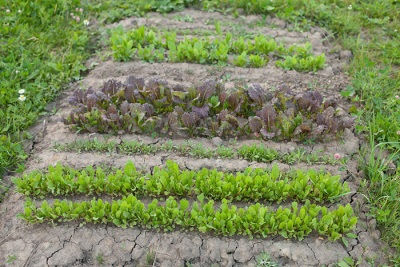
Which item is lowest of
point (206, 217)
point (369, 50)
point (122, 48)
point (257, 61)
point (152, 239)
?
point (152, 239)

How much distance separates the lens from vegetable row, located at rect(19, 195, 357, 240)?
13.9ft

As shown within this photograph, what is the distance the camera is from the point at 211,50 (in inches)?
249

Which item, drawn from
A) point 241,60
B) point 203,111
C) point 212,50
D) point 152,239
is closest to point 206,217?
point 152,239

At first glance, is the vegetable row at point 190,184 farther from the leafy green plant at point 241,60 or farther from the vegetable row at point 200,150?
the leafy green plant at point 241,60

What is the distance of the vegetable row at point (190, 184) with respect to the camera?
451 cm

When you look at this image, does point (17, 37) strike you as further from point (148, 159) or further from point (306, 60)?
point (306, 60)

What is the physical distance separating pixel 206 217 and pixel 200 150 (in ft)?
3.06

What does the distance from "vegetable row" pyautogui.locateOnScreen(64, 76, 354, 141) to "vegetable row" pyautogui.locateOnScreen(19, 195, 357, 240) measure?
1.10 m

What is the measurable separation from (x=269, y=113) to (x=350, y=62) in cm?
189

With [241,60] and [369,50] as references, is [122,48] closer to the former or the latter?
[241,60]

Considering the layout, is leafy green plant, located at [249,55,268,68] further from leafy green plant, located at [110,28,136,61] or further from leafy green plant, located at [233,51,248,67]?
leafy green plant, located at [110,28,136,61]

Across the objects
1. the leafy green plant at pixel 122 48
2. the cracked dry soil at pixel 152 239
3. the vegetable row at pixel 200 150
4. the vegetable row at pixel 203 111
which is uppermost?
the leafy green plant at pixel 122 48

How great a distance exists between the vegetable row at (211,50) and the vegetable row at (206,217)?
2370mm

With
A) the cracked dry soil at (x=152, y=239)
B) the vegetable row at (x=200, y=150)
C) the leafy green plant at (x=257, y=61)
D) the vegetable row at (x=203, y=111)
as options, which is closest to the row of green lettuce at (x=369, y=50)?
the cracked dry soil at (x=152, y=239)
